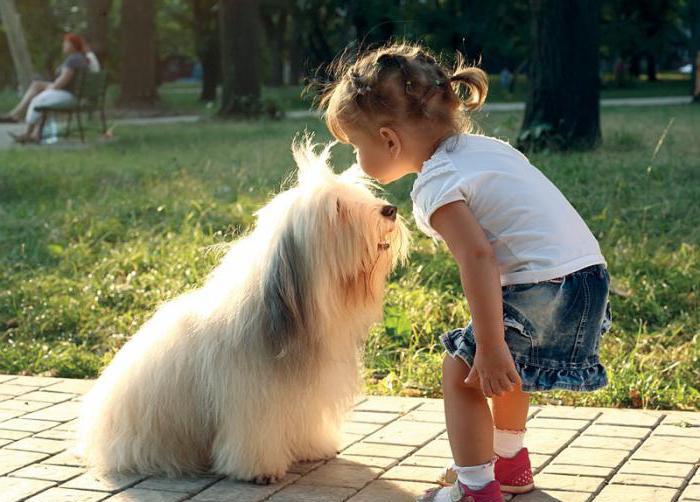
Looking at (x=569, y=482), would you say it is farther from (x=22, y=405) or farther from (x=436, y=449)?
(x=22, y=405)

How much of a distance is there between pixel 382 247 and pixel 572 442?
50.8 inches

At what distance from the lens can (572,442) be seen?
180 inches

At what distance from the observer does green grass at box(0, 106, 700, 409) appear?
19.7ft

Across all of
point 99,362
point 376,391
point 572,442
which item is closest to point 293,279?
point 572,442

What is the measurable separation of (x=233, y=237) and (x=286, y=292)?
4463mm

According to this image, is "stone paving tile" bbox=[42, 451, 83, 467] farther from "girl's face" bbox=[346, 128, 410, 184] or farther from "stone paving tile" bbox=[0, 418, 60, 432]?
"girl's face" bbox=[346, 128, 410, 184]

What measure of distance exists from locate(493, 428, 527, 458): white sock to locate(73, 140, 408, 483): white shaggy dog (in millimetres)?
602

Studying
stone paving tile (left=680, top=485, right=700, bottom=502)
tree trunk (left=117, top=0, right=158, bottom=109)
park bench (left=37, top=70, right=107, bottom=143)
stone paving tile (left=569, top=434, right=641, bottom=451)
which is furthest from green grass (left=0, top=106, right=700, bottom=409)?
tree trunk (left=117, top=0, right=158, bottom=109)

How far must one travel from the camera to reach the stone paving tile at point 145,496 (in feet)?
13.2

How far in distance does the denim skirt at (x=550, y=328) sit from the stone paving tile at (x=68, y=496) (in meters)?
1.43

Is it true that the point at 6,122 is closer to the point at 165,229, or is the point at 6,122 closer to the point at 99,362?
the point at 165,229

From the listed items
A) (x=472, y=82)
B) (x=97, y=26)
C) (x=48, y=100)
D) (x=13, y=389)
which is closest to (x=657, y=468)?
(x=472, y=82)

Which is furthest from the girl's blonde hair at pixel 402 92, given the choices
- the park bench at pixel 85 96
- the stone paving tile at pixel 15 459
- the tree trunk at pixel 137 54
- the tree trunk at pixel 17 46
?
the tree trunk at pixel 137 54

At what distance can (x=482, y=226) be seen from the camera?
3586 mm
